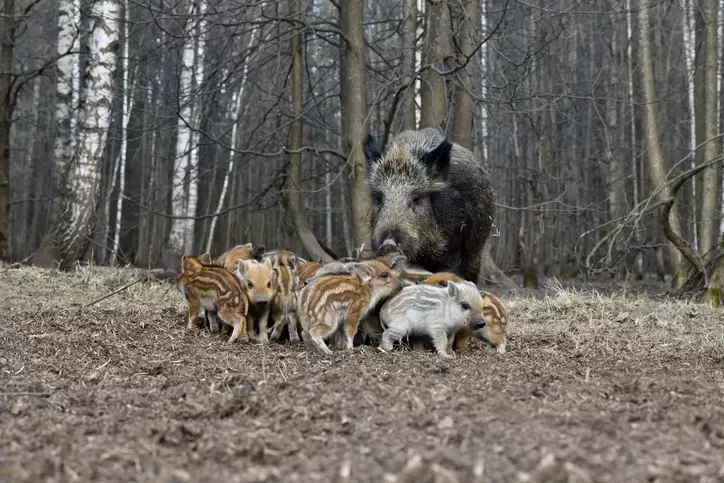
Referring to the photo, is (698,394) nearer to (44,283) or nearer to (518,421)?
(518,421)

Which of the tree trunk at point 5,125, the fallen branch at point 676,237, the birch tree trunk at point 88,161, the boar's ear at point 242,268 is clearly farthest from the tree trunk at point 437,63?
the tree trunk at point 5,125

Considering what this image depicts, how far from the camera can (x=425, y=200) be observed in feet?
27.1

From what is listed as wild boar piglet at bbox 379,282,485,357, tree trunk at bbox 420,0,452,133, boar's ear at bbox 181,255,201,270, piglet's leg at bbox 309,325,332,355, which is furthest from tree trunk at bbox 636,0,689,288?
boar's ear at bbox 181,255,201,270

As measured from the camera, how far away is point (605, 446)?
279 cm

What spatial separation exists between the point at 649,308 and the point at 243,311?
14.7 feet

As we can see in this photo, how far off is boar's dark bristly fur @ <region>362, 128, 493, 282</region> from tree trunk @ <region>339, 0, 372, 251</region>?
65.9 inches

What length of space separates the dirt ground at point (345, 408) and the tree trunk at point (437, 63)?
4.99 metres

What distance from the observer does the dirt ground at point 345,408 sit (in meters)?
2.57

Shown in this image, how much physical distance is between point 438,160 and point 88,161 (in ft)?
18.8

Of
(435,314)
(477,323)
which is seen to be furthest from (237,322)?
(477,323)

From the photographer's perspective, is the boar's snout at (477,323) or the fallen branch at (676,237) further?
the fallen branch at (676,237)

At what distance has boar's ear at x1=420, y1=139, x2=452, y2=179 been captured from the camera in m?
8.05

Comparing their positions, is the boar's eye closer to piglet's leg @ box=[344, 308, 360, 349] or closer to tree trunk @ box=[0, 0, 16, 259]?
piglet's leg @ box=[344, 308, 360, 349]

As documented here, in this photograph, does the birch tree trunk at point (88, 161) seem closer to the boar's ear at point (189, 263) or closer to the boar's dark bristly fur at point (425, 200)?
the boar's dark bristly fur at point (425, 200)
